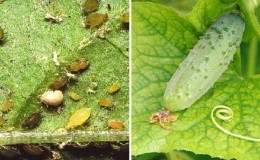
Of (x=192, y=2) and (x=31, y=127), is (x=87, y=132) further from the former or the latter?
(x=192, y=2)

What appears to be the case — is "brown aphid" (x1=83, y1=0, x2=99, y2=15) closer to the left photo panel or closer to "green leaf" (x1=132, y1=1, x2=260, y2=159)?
the left photo panel

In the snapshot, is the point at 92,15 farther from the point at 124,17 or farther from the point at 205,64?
the point at 205,64

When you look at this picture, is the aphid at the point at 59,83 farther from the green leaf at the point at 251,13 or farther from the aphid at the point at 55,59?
the green leaf at the point at 251,13

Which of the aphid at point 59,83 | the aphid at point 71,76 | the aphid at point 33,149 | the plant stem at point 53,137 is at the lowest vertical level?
the aphid at point 33,149

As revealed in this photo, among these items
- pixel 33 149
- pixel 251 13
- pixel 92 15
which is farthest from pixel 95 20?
pixel 251 13

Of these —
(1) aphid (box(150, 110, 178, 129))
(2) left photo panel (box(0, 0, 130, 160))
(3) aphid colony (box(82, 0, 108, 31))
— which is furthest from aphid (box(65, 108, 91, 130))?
(1) aphid (box(150, 110, 178, 129))

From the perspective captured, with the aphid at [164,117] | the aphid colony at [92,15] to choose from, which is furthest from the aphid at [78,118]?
the aphid at [164,117]
